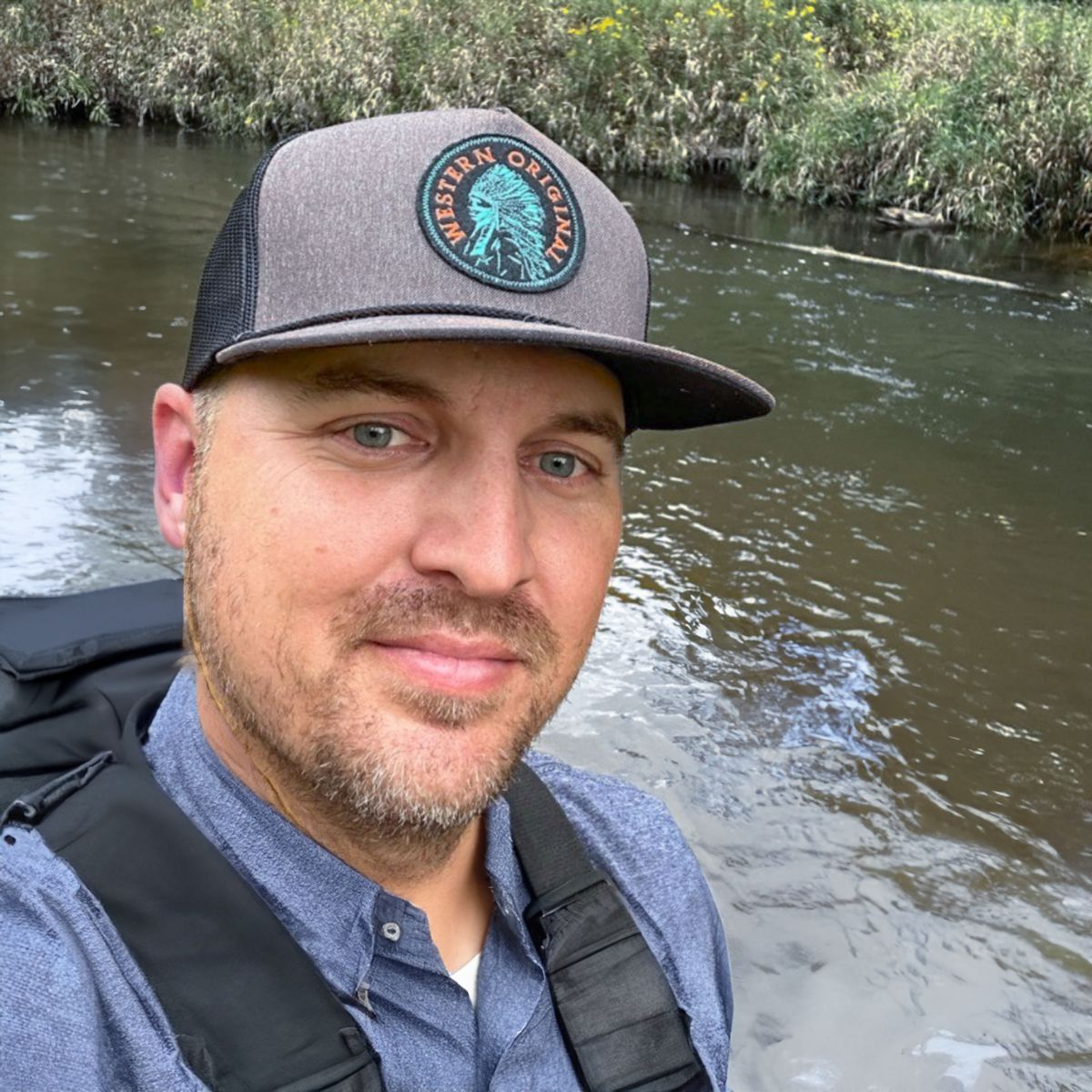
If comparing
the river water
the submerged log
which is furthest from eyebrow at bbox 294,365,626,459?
the submerged log

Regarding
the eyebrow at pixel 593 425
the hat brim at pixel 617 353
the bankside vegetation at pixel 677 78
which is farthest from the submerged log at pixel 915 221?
Result: the eyebrow at pixel 593 425

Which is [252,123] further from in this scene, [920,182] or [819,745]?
[819,745]

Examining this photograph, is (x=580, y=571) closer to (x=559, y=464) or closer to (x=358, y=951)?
(x=559, y=464)

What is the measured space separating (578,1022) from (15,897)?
59 centimetres

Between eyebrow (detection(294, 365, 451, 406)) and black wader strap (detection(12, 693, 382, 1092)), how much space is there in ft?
1.37

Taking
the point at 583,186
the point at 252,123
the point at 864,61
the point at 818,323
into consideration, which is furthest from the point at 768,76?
the point at 583,186

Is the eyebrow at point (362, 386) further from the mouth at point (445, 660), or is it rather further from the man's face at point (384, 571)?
the mouth at point (445, 660)

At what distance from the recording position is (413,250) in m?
1.29

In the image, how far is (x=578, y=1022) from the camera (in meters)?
1.39

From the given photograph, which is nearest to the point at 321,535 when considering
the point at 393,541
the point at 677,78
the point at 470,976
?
the point at 393,541

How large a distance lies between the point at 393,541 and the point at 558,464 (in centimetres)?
24

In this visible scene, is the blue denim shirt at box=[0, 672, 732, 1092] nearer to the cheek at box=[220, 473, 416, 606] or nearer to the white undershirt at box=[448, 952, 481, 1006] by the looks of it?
the white undershirt at box=[448, 952, 481, 1006]

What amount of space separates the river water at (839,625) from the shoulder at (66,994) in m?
1.69

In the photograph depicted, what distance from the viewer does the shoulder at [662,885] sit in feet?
5.02
